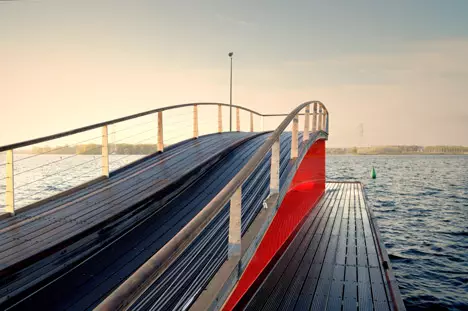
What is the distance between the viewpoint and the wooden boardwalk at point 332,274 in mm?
4879

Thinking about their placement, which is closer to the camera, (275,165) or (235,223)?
(235,223)

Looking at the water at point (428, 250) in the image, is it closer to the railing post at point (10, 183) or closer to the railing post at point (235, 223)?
the railing post at point (235, 223)

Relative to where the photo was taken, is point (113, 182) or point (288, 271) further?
point (113, 182)

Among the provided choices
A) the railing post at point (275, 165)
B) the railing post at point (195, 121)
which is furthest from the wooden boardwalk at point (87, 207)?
the railing post at point (195, 121)

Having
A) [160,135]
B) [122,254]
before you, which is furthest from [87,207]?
[160,135]

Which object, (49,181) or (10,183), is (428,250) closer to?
(10,183)

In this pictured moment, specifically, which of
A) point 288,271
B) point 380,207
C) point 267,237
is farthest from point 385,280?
point 380,207

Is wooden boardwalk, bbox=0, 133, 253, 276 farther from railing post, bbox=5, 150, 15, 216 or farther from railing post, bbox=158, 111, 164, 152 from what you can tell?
railing post, bbox=158, 111, 164, 152

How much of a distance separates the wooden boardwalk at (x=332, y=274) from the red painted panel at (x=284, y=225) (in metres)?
0.16

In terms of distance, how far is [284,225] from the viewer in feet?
26.1

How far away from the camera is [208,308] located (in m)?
2.73

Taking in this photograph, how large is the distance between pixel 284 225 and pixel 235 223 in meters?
5.06

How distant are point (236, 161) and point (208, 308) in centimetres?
566

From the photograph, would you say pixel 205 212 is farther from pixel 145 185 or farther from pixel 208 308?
pixel 145 185
